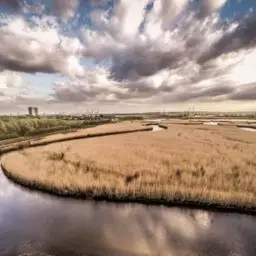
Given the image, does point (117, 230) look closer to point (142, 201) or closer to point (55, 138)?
point (142, 201)

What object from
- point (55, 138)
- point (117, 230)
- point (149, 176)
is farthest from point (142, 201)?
point (55, 138)

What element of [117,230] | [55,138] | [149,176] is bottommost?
[55,138]

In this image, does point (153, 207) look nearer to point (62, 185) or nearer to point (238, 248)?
point (238, 248)


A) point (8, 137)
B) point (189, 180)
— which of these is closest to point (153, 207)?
point (189, 180)

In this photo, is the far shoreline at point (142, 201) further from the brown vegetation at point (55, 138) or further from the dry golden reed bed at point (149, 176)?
the brown vegetation at point (55, 138)

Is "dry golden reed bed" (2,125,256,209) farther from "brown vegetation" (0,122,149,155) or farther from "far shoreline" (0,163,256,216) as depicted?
"brown vegetation" (0,122,149,155)

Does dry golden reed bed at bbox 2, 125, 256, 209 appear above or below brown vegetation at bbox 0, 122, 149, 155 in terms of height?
above

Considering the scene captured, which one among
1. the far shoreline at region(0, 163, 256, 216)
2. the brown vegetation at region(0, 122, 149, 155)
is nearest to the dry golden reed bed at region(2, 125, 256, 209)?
the far shoreline at region(0, 163, 256, 216)

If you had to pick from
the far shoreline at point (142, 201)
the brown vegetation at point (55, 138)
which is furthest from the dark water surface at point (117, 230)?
the brown vegetation at point (55, 138)
